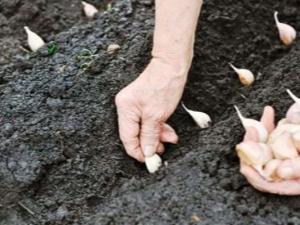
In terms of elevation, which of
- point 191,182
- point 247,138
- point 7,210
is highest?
point 247,138

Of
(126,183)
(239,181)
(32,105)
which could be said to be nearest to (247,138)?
(239,181)

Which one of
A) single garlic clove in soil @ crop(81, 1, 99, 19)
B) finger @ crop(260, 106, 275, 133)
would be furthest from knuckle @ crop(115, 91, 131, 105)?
single garlic clove in soil @ crop(81, 1, 99, 19)

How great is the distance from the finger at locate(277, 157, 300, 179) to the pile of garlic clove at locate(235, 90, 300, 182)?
0.05ft

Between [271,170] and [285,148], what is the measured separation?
0.28ft

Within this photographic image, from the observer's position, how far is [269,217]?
2105 millimetres

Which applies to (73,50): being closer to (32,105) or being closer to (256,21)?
(32,105)

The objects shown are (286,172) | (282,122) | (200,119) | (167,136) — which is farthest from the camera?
(200,119)

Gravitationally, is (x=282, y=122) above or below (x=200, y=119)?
above

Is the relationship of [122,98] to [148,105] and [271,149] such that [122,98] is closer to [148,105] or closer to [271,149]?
[148,105]

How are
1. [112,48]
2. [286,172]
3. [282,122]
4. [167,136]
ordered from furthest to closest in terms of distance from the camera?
[112,48], [167,136], [282,122], [286,172]

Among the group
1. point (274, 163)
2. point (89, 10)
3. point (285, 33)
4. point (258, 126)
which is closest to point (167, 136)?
point (258, 126)

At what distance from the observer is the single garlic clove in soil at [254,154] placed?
6.75 feet

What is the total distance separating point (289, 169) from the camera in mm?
2023

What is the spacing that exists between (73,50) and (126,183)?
24.3 inches
